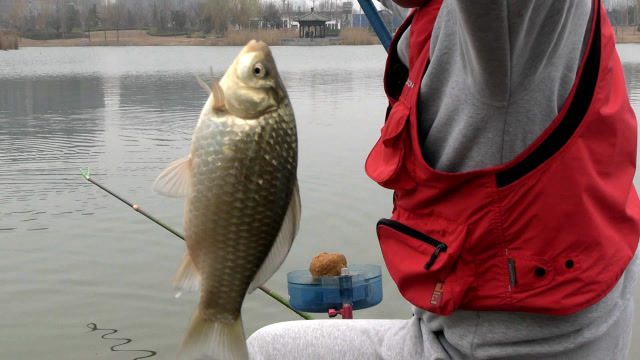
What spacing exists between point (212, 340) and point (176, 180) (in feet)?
1.05

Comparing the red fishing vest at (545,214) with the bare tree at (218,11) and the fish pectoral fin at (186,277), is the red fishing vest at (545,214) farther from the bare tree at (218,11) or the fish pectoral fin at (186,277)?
the bare tree at (218,11)

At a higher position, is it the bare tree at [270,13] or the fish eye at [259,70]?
the bare tree at [270,13]

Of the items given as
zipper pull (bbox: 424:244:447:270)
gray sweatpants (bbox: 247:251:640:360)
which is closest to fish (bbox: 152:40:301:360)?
zipper pull (bbox: 424:244:447:270)

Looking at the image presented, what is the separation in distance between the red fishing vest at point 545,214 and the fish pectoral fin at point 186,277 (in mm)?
590

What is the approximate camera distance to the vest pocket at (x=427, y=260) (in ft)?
5.56

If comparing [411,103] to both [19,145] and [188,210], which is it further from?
[19,145]

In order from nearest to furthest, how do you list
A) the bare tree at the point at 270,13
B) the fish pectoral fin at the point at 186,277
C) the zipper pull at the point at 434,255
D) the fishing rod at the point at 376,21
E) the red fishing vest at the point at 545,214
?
1. the fish pectoral fin at the point at 186,277
2. the red fishing vest at the point at 545,214
3. the zipper pull at the point at 434,255
4. the fishing rod at the point at 376,21
5. the bare tree at the point at 270,13

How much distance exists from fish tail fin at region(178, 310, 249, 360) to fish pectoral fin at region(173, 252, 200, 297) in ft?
0.19

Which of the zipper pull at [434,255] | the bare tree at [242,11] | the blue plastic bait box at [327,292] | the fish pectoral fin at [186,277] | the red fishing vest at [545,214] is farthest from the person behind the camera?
the blue plastic bait box at [327,292]

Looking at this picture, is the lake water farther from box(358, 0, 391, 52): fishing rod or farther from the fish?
the fish

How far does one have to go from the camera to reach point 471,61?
5.06 ft

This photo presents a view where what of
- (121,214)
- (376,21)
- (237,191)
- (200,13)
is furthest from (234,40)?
(121,214)

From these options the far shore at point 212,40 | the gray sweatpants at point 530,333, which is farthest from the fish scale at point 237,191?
the far shore at point 212,40

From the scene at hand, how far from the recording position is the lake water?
5.22 metres
